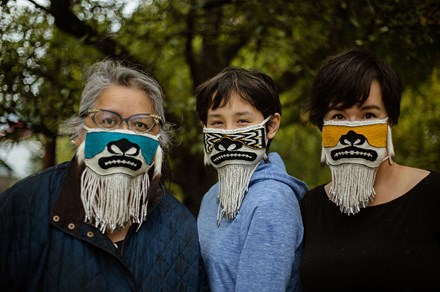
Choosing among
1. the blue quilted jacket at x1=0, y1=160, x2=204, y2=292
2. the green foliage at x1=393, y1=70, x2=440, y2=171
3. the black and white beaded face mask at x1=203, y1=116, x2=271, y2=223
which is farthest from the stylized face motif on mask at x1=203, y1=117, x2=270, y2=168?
the green foliage at x1=393, y1=70, x2=440, y2=171

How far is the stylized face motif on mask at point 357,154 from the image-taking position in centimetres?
271

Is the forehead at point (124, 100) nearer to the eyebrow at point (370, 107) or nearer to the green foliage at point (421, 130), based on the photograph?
the eyebrow at point (370, 107)

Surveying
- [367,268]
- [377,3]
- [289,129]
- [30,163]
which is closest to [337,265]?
[367,268]

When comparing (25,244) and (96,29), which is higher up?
(96,29)

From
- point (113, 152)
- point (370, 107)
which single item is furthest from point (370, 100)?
point (113, 152)

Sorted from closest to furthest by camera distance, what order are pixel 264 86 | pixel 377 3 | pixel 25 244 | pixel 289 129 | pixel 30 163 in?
1. pixel 25 244
2. pixel 264 86
3. pixel 377 3
4. pixel 30 163
5. pixel 289 129

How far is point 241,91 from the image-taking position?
9.64 feet

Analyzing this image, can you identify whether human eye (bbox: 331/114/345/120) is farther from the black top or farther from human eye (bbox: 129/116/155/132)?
human eye (bbox: 129/116/155/132)

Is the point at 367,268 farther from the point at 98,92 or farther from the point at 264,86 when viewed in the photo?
the point at 98,92

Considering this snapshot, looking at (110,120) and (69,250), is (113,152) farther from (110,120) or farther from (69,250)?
(69,250)

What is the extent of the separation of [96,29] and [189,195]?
5.77ft

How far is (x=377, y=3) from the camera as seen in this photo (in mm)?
3889

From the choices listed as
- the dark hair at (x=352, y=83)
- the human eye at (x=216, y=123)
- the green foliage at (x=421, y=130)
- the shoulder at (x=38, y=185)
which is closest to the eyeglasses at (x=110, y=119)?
the shoulder at (x=38, y=185)

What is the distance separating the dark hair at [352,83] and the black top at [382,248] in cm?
44
